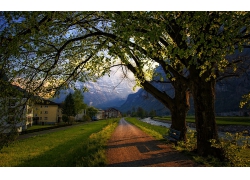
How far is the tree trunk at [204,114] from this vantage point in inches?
355

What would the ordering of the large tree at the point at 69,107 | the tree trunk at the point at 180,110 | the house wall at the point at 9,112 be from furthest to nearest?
the large tree at the point at 69,107, the tree trunk at the point at 180,110, the house wall at the point at 9,112

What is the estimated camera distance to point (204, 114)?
916cm

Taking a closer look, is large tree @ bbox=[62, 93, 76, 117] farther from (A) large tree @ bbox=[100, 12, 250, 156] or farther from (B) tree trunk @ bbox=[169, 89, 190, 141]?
(A) large tree @ bbox=[100, 12, 250, 156]

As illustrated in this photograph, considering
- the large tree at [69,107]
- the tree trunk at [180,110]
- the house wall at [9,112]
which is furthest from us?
the large tree at [69,107]

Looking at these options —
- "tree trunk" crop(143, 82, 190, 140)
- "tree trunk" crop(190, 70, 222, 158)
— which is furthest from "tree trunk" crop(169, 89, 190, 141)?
"tree trunk" crop(190, 70, 222, 158)

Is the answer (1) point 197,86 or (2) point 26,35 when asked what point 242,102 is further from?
(2) point 26,35

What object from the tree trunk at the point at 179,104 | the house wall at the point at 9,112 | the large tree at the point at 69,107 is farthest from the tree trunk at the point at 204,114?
the large tree at the point at 69,107

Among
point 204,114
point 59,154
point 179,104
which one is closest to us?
point 204,114

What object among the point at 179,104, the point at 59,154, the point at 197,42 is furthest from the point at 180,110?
the point at 59,154

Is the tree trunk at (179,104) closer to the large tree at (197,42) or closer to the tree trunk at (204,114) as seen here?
the large tree at (197,42)

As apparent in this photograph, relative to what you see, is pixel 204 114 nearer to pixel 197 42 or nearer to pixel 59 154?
pixel 197 42

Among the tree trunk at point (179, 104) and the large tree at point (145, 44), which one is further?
the tree trunk at point (179, 104)
